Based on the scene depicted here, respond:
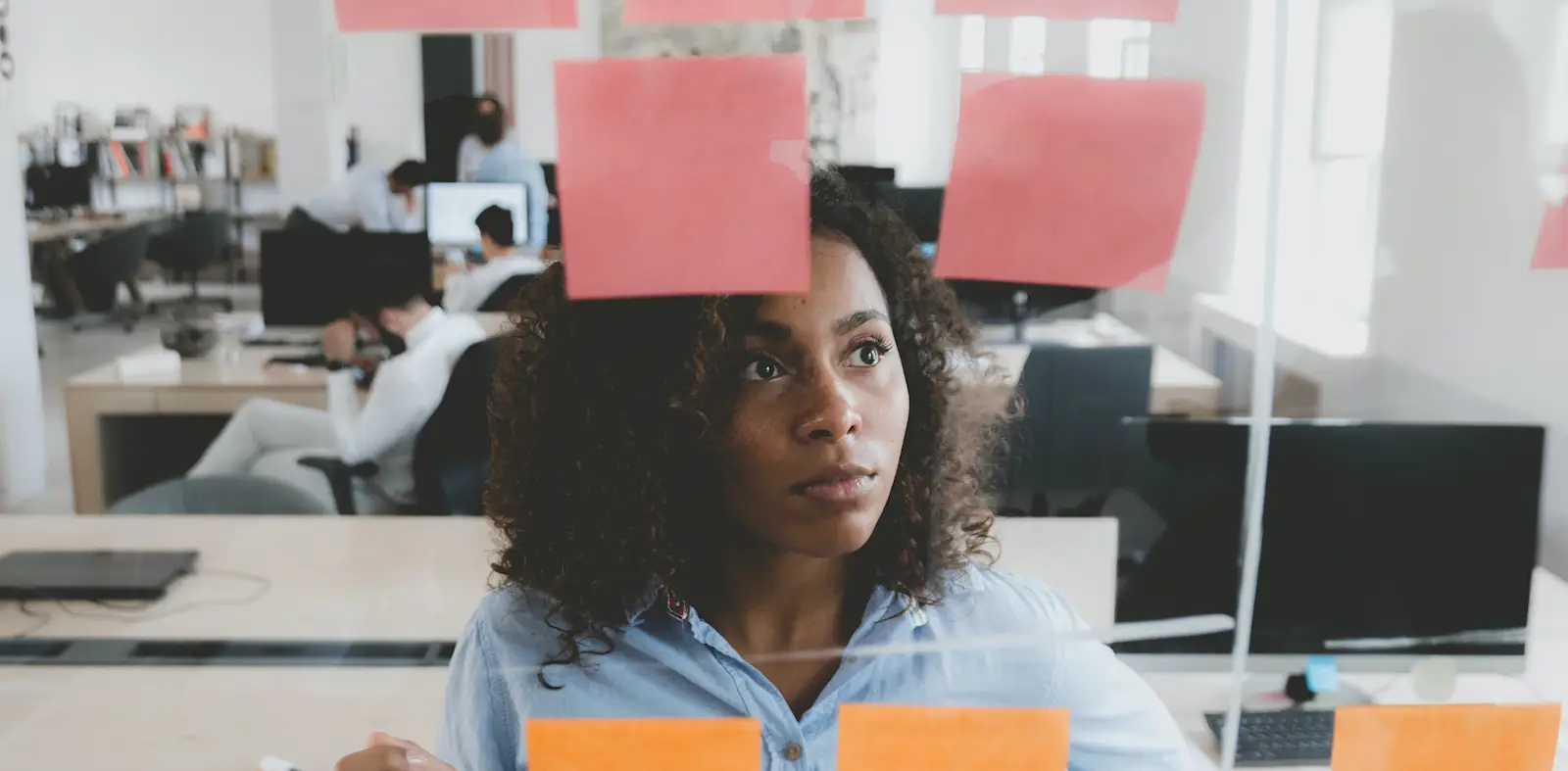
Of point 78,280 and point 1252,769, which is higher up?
point 78,280

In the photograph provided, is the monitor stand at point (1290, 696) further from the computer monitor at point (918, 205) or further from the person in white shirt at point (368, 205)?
the person in white shirt at point (368, 205)

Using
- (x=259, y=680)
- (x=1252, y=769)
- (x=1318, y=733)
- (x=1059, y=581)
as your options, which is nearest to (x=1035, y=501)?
(x=1059, y=581)

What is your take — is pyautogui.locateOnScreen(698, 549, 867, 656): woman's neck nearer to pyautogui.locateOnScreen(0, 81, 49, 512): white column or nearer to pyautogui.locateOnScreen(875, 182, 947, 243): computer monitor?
pyautogui.locateOnScreen(875, 182, 947, 243): computer monitor

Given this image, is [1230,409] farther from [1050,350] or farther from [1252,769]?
[1252,769]

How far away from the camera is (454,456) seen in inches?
20.4

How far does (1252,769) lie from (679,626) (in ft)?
1.30

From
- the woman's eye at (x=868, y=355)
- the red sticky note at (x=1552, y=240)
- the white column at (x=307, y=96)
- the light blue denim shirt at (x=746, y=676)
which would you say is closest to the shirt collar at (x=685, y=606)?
the light blue denim shirt at (x=746, y=676)

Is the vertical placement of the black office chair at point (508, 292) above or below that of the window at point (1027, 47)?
below

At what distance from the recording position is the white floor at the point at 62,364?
1.50 feet

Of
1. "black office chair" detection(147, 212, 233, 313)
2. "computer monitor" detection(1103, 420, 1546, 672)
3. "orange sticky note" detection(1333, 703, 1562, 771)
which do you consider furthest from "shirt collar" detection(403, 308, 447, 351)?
"orange sticky note" detection(1333, 703, 1562, 771)

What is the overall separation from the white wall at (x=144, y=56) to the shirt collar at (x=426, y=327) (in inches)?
3.9

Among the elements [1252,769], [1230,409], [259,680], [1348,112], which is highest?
[1348,112]

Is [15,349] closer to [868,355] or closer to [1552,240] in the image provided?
[868,355]

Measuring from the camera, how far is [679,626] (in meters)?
0.42
